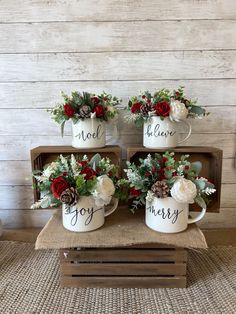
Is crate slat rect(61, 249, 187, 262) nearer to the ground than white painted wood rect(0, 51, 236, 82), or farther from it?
nearer to the ground

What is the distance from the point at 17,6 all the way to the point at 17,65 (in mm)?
198

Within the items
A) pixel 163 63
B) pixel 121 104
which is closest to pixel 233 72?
pixel 163 63

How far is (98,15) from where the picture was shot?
3.09 ft

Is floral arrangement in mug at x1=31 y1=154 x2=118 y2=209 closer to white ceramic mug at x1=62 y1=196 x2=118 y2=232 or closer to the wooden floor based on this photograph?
white ceramic mug at x1=62 y1=196 x2=118 y2=232

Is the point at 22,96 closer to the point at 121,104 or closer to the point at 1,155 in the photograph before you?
the point at 1,155

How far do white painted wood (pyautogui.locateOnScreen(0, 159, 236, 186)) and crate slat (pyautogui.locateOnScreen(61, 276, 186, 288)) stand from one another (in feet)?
1.53

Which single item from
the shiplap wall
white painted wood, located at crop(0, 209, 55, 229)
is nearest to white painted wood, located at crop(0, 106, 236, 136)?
the shiplap wall

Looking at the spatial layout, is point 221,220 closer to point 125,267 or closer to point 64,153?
point 125,267

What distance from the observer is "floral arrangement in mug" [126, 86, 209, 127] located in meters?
0.81

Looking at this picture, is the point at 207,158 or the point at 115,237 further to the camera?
the point at 207,158

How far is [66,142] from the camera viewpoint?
103 centimetres

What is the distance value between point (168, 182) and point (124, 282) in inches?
11.8

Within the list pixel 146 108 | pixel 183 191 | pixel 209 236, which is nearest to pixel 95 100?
pixel 146 108

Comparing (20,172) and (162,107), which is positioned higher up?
(162,107)
